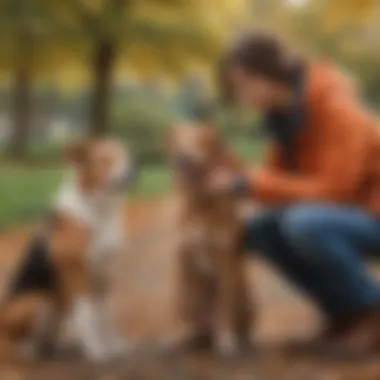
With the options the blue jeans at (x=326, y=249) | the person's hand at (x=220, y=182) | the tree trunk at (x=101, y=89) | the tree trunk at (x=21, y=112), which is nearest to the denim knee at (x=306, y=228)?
the blue jeans at (x=326, y=249)

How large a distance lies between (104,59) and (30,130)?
8.0 inches

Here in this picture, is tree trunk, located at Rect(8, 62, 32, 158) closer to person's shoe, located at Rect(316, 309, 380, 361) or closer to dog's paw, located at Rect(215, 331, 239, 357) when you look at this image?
dog's paw, located at Rect(215, 331, 239, 357)

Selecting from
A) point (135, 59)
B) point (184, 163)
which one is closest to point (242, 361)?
point (184, 163)

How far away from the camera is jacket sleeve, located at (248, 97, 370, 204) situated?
189 centimetres

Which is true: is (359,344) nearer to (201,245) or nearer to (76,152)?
(201,245)

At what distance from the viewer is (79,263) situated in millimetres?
1899

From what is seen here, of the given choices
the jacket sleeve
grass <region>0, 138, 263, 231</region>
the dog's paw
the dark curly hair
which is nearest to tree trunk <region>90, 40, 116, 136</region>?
grass <region>0, 138, 263, 231</region>

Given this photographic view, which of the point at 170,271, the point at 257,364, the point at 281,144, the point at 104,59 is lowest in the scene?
the point at 257,364

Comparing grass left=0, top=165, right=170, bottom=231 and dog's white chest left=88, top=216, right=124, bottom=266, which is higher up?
grass left=0, top=165, right=170, bottom=231

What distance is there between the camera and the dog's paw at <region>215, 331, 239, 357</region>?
1.92 metres

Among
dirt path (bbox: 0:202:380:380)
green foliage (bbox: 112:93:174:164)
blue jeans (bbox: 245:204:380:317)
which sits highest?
green foliage (bbox: 112:93:174:164)

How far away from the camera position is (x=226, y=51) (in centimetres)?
192

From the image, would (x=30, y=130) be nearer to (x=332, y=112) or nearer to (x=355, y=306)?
(x=332, y=112)

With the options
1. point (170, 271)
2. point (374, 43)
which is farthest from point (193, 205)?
point (374, 43)
